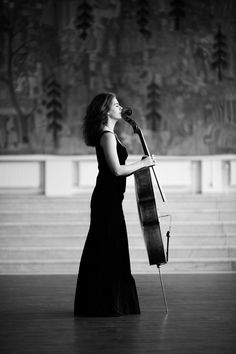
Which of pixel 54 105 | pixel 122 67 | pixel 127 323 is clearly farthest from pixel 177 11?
pixel 127 323

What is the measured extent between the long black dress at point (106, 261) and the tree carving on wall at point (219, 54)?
4053 mm

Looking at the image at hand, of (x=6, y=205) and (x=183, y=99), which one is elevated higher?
(x=183, y=99)

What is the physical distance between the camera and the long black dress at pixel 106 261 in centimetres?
432

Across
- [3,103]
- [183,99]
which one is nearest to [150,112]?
[183,99]

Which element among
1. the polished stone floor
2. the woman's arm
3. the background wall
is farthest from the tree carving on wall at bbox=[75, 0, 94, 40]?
the woman's arm

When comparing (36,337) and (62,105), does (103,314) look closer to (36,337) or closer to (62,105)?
(36,337)

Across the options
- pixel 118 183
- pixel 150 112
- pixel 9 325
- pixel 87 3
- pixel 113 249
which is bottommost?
pixel 9 325

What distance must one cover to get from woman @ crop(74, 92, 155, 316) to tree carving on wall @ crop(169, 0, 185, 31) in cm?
407

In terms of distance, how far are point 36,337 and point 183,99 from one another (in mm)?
4943

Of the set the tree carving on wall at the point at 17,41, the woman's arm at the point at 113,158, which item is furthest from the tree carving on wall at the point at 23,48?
the woman's arm at the point at 113,158

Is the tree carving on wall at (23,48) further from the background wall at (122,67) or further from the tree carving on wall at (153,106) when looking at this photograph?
the tree carving on wall at (153,106)

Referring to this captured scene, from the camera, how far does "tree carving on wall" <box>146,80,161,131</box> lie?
26.5ft

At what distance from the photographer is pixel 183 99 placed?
810 cm

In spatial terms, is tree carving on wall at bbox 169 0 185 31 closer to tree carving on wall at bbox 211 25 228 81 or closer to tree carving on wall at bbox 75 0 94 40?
tree carving on wall at bbox 211 25 228 81
